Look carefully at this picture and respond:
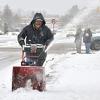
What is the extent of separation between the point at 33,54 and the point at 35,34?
0.57 metres

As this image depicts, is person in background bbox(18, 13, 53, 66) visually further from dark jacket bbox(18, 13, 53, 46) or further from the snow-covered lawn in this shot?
the snow-covered lawn

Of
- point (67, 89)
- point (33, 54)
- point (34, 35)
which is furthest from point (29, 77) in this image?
point (34, 35)

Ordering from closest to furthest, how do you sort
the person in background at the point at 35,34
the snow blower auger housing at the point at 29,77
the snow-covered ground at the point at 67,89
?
the snow-covered ground at the point at 67,89 < the snow blower auger housing at the point at 29,77 < the person in background at the point at 35,34

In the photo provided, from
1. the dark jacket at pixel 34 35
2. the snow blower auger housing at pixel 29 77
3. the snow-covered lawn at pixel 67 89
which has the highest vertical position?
the dark jacket at pixel 34 35

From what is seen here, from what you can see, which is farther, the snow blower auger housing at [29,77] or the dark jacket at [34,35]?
the dark jacket at [34,35]

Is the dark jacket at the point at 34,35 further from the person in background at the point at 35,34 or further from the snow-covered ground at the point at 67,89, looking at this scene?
the snow-covered ground at the point at 67,89

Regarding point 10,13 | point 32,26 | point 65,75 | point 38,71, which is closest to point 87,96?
point 38,71

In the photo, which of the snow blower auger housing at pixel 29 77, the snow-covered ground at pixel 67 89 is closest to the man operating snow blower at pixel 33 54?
the snow blower auger housing at pixel 29 77

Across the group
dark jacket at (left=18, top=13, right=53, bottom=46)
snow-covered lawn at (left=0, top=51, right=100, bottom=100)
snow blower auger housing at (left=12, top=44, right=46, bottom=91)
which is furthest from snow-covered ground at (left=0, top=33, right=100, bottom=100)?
dark jacket at (left=18, top=13, right=53, bottom=46)

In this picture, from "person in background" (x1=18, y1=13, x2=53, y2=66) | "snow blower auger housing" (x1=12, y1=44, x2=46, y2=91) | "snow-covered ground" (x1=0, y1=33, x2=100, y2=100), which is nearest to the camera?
"snow-covered ground" (x1=0, y1=33, x2=100, y2=100)

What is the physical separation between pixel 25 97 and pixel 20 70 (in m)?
1.05

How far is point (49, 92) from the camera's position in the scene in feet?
31.8

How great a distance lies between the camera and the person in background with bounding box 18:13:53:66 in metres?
10.4

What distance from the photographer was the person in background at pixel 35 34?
34.2 feet
